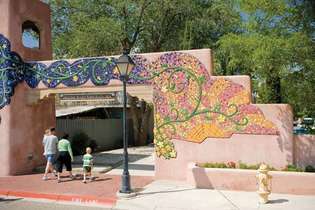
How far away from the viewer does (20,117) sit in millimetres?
15719

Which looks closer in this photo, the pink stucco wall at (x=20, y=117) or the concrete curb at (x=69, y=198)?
the concrete curb at (x=69, y=198)

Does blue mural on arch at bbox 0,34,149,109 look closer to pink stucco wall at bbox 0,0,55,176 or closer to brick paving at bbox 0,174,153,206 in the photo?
pink stucco wall at bbox 0,0,55,176

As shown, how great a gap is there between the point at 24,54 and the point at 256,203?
1039cm

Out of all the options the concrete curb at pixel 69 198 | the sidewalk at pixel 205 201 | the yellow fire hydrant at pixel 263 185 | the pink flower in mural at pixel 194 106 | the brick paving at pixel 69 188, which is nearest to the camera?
the sidewalk at pixel 205 201

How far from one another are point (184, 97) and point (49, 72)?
529 centimetres

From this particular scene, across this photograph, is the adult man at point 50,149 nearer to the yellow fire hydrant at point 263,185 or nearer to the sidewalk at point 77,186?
the sidewalk at point 77,186

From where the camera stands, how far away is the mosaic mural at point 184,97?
12.9 meters

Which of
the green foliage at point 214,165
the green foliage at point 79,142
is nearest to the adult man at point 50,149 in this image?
the green foliage at point 214,165

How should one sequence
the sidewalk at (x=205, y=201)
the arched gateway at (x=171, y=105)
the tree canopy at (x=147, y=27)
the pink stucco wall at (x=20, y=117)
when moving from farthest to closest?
the tree canopy at (x=147, y=27) < the pink stucco wall at (x=20, y=117) < the arched gateway at (x=171, y=105) < the sidewalk at (x=205, y=201)

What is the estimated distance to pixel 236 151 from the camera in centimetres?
1293

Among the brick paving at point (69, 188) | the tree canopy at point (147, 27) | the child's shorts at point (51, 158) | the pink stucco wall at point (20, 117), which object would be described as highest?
the tree canopy at point (147, 27)

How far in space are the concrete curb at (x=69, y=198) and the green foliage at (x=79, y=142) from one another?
9342 millimetres

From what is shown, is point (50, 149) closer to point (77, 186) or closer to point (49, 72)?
point (77, 186)

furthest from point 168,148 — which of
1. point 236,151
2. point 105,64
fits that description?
point 105,64
